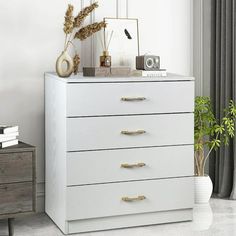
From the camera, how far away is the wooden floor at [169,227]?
12.4 feet

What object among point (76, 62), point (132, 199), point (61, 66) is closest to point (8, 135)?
point (61, 66)

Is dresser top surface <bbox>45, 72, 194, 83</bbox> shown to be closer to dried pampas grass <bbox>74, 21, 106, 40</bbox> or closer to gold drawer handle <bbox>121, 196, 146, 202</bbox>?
dried pampas grass <bbox>74, 21, 106, 40</bbox>

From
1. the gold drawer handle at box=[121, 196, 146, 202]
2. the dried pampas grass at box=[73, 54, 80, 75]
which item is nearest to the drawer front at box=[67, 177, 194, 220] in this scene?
the gold drawer handle at box=[121, 196, 146, 202]

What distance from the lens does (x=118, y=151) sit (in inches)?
149

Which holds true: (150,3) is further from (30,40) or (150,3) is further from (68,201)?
(68,201)

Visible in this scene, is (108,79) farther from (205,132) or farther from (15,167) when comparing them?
(205,132)

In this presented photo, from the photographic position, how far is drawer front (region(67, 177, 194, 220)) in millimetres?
3734

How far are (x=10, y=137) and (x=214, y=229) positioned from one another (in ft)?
4.45

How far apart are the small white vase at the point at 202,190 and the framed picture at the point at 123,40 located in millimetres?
940

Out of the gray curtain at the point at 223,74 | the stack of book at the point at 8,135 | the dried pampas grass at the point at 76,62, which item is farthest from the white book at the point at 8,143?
the gray curtain at the point at 223,74

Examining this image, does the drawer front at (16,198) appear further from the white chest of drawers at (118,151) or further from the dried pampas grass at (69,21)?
the dried pampas grass at (69,21)

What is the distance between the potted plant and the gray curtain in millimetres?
67

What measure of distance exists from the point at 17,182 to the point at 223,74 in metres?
1.74

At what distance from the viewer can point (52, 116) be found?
3.93m
